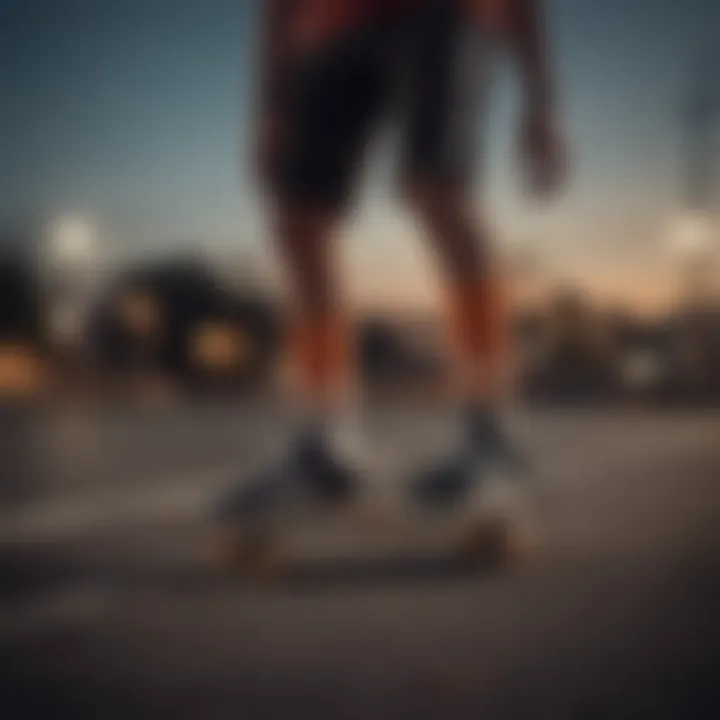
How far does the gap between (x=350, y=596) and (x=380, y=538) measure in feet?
0.24

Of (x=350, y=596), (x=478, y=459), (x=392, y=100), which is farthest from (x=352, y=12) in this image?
(x=350, y=596)

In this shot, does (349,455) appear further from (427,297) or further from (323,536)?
(427,297)

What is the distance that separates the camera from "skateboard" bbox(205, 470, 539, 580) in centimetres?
115

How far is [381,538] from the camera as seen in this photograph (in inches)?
45.5

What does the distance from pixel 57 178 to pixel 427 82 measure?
1.45ft

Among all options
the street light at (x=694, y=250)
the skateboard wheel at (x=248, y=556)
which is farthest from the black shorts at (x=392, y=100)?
the skateboard wheel at (x=248, y=556)

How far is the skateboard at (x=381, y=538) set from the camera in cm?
115

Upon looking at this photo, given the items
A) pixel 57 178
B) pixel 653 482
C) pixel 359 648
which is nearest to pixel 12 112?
pixel 57 178

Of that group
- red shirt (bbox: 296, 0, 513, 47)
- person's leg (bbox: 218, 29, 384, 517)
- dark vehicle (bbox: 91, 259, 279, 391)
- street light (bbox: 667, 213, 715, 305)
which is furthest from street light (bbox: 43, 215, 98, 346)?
street light (bbox: 667, 213, 715, 305)

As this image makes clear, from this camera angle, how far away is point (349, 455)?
1.17 meters

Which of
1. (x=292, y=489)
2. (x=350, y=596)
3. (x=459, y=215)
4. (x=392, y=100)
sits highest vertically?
(x=392, y=100)

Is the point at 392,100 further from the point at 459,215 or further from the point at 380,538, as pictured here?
the point at 380,538

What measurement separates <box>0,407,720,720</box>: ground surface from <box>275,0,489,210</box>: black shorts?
0.28 meters

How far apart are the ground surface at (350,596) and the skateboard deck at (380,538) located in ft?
0.06
